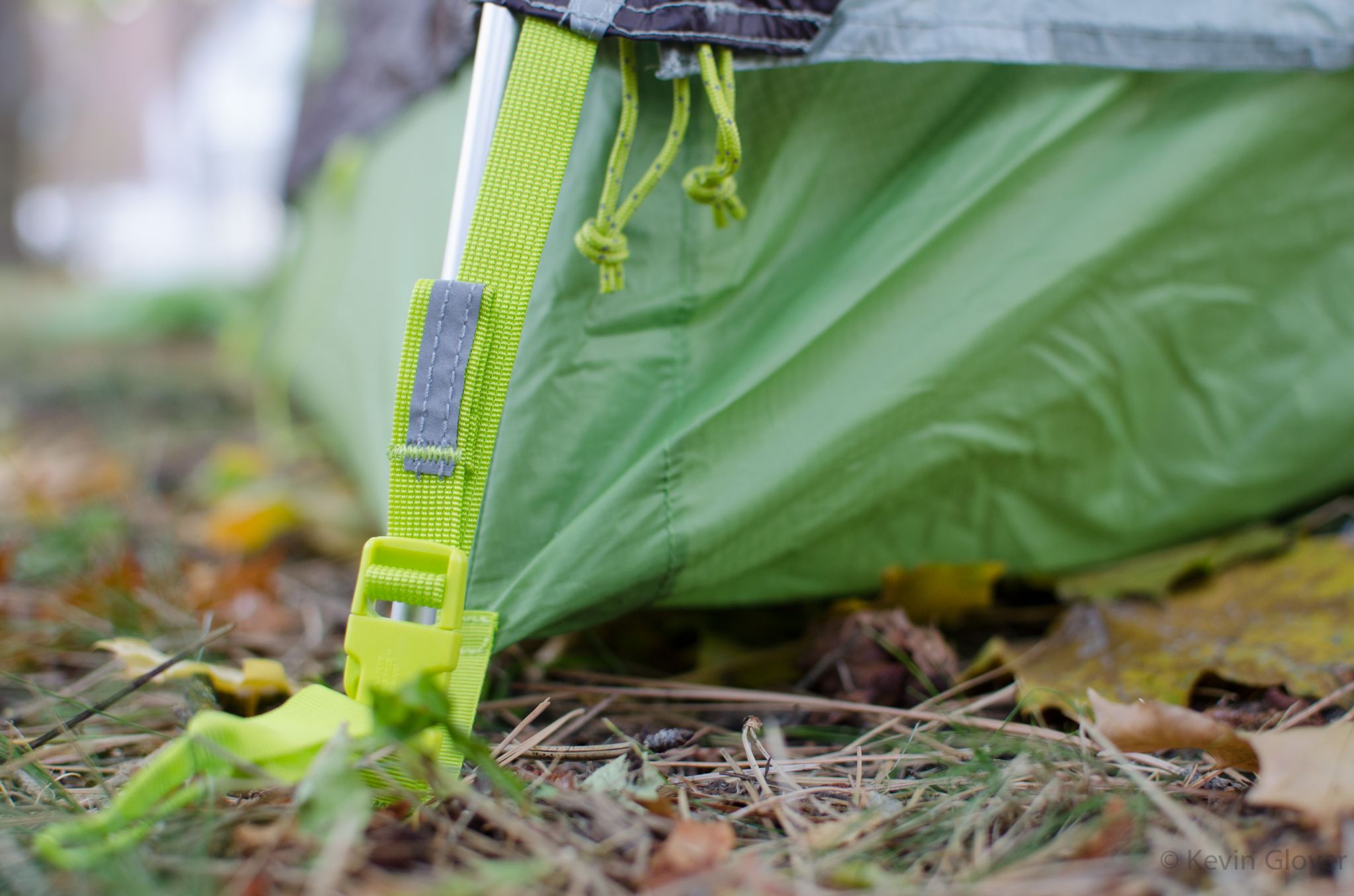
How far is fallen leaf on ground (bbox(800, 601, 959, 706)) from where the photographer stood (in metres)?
0.72

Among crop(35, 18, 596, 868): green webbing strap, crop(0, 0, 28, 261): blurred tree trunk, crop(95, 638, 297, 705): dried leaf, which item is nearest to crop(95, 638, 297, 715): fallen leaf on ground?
crop(95, 638, 297, 705): dried leaf

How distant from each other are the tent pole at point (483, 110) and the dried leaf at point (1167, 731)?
538 millimetres

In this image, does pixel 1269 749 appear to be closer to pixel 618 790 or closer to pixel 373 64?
pixel 618 790

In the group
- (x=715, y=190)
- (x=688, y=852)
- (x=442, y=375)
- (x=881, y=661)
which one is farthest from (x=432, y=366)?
(x=881, y=661)

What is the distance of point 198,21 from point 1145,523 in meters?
11.2

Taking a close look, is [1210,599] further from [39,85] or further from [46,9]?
[46,9]

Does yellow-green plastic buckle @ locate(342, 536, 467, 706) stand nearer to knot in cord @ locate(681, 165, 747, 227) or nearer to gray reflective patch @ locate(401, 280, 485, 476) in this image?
gray reflective patch @ locate(401, 280, 485, 476)

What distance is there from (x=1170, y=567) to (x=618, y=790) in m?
0.65

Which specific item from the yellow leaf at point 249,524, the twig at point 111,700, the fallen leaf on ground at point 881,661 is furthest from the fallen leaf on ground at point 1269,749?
the yellow leaf at point 249,524

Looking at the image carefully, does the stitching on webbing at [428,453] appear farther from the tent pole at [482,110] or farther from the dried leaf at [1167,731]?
the dried leaf at [1167,731]

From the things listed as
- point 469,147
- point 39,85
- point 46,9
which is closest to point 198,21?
point 46,9

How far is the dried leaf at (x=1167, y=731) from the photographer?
0.54 metres

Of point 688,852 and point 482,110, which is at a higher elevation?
point 482,110

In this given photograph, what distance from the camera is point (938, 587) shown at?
0.80 meters
